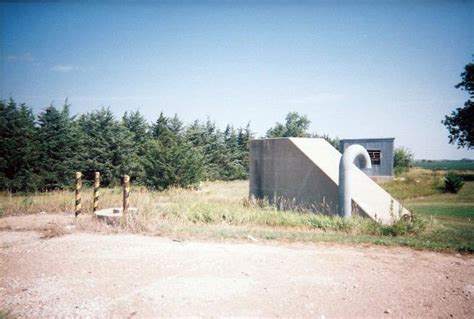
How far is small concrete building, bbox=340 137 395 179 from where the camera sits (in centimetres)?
2580

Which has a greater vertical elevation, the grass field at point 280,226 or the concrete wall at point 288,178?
the concrete wall at point 288,178

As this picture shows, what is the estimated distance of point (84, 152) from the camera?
2602 cm

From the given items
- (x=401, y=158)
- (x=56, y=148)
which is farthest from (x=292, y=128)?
(x=56, y=148)

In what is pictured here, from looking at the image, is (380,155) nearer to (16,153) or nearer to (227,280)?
(227,280)

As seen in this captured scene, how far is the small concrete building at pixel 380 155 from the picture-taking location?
25.8 m

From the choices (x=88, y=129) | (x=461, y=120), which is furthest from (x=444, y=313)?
(x=461, y=120)

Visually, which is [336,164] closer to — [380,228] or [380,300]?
[380,228]

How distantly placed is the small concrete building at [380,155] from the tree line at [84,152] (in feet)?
43.7

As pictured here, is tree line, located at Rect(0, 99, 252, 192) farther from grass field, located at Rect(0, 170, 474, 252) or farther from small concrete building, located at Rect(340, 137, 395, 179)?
small concrete building, located at Rect(340, 137, 395, 179)

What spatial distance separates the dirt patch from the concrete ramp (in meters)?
3.62

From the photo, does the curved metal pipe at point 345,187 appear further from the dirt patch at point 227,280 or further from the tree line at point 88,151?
the tree line at point 88,151

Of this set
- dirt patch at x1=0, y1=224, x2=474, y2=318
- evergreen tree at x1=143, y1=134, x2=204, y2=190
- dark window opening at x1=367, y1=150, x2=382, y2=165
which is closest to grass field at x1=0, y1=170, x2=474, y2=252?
dirt patch at x1=0, y1=224, x2=474, y2=318

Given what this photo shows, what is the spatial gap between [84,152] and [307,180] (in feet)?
67.1

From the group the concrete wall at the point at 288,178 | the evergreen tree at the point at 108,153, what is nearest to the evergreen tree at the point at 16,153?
the evergreen tree at the point at 108,153
